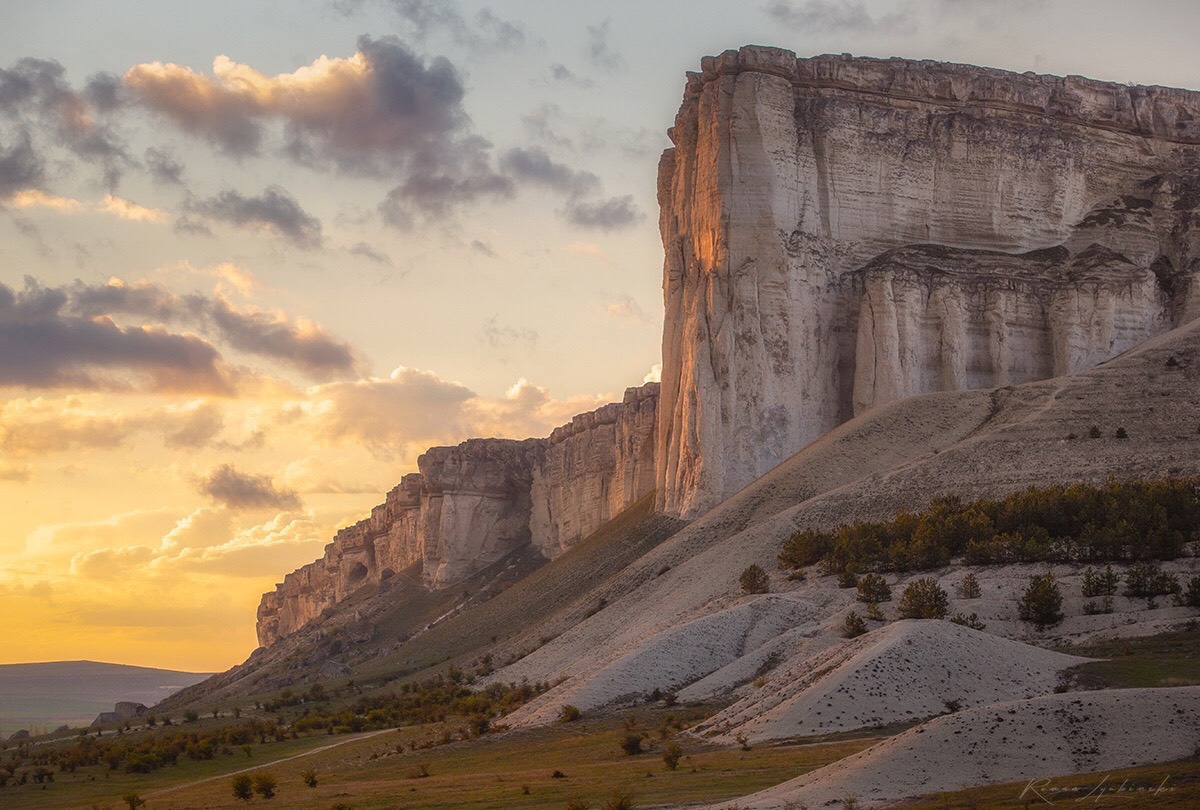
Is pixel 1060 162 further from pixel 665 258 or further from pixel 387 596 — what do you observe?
pixel 387 596

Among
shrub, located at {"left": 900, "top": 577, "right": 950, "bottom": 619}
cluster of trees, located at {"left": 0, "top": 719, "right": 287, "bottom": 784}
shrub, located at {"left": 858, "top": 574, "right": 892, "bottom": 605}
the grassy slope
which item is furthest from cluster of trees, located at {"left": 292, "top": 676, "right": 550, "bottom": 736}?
shrub, located at {"left": 900, "top": 577, "right": 950, "bottom": 619}

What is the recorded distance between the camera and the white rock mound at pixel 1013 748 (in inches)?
1095

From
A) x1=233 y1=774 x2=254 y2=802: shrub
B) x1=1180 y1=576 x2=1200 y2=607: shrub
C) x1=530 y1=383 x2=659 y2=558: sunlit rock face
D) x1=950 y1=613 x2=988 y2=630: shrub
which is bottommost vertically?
x1=233 y1=774 x2=254 y2=802: shrub

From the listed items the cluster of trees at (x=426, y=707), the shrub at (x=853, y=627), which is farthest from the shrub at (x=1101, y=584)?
the cluster of trees at (x=426, y=707)

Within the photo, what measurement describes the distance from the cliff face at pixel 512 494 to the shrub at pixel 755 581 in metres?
44.7

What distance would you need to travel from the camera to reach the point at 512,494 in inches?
5217

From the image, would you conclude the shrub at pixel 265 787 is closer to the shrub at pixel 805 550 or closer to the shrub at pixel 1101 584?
the shrub at pixel 1101 584

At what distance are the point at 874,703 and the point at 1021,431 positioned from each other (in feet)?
126

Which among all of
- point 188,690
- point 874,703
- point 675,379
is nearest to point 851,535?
point 874,703

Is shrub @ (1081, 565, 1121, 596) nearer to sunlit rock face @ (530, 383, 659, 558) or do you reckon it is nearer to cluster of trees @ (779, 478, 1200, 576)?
cluster of trees @ (779, 478, 1200, 576)

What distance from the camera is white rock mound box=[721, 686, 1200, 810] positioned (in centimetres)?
2781

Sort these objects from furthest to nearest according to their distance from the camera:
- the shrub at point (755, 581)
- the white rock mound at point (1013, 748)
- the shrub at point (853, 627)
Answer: the shrub at point (755, 581) < the shrub at point (853, 627) < the white rock mound at point (1013, 748)

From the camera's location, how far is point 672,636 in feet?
179

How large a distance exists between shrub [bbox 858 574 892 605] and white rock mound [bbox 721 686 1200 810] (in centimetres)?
2358
